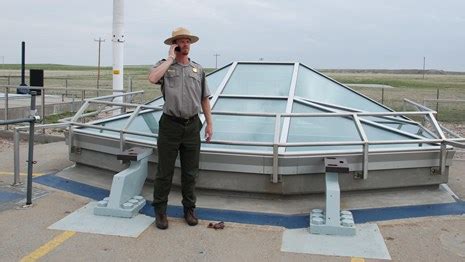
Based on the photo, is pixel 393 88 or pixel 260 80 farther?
pixel 393 88

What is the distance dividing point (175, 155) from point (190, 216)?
0.70 meters

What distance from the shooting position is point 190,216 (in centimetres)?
548

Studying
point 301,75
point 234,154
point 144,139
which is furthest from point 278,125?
point 301,75

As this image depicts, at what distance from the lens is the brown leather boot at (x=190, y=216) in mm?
5434

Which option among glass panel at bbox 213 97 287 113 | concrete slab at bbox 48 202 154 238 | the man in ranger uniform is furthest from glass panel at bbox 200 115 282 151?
concrete slab at bbox 48 202 154 238

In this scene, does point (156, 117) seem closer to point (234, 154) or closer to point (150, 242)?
point (234, 154)

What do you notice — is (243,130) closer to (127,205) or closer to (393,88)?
(127,205)

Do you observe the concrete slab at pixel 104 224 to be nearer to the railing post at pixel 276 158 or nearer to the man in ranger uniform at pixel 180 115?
the man in ranger uniform at pixel 180 115

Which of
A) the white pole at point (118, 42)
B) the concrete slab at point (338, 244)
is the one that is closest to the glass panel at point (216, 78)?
the concrete slab at point (338, 244)

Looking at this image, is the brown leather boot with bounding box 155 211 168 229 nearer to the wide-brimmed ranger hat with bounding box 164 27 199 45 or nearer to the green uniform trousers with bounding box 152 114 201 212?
the green uniform trousers with bounding box 152 114 201 212

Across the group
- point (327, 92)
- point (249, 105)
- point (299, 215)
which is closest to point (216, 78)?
point (249, 105)

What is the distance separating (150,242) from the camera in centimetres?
494

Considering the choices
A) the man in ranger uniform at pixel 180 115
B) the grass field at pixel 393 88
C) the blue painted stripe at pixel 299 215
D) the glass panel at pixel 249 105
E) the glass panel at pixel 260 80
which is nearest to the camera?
the man in ranger uniform at pixel 180 115

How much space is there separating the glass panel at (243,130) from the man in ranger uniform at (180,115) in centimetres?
106
